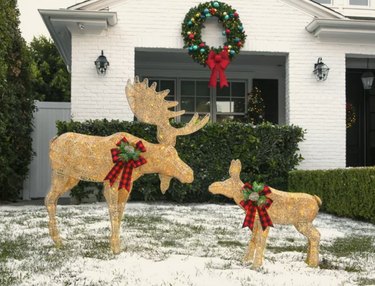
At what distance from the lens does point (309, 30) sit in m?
11.8

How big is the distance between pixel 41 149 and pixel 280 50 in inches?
243

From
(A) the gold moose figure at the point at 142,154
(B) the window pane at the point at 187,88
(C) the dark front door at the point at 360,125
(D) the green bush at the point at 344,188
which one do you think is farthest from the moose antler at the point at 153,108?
(C) the dark front door at the point at 360,125

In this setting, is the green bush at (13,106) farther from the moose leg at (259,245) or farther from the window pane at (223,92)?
the moose leg at (259,245)

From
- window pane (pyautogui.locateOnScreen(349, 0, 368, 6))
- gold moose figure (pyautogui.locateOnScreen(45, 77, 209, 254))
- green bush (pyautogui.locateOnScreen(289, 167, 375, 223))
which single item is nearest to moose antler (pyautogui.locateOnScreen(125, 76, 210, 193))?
gold moose figure (pyautogui.locateOnScreen(45, 77, 209, 254))

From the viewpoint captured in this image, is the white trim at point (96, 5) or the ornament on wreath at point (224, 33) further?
the ornament on wreath at point (224, 33)

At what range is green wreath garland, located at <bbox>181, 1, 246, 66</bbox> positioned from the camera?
1129cm

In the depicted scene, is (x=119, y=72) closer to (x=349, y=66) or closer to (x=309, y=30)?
(x=309, y=30)

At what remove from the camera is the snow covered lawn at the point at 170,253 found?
407 centimetres

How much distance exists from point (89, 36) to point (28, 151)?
3.00m

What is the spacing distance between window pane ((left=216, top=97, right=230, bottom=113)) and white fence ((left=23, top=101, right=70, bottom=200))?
4.19 metres

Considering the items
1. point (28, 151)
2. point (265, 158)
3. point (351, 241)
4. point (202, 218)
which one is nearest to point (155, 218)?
point (202, 218)

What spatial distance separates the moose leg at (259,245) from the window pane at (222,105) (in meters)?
9.87

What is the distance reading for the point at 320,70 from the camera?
38.4ft

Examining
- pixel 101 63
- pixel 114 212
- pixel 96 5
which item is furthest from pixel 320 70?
pixel 114 212
